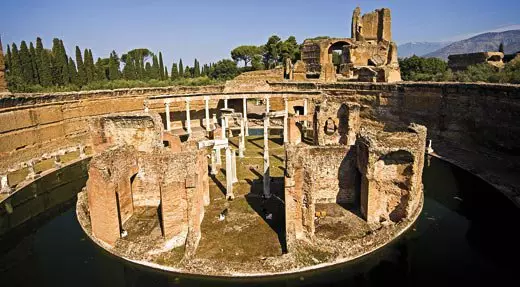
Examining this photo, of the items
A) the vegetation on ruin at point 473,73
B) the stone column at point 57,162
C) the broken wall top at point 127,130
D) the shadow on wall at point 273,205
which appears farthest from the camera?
the vegetation on ruin at point 473,73

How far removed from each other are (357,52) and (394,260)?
134 ft

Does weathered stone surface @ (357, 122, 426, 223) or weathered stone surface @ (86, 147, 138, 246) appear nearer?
weathered stone surface @ (86, 147, 138, 246)

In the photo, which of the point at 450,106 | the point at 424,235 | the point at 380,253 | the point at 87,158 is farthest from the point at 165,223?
the point at 450,106

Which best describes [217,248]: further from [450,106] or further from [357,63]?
[357,63]

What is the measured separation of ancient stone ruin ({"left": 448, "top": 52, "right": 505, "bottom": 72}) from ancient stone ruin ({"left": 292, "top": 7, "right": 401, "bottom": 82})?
10.2 meters

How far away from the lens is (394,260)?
37.4ft

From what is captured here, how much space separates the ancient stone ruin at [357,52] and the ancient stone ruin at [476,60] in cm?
1017

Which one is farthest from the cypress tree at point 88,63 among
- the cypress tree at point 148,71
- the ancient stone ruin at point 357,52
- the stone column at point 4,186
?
the stone column at point 4,186

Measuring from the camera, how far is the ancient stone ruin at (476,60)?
44.6 meters

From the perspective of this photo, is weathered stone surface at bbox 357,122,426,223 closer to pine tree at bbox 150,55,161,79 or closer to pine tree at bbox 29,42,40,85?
pine tree at bbox 29,42,40,85

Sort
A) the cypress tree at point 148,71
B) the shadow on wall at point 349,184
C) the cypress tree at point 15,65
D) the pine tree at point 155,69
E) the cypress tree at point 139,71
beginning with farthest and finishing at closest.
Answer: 1. the pine tree at point 155,69
2. the cypress tree at point 148,71
3. the cypress tree at point 139,71
4. the cypress tree at point 15,65
5. the shadow on wall at point 349,184

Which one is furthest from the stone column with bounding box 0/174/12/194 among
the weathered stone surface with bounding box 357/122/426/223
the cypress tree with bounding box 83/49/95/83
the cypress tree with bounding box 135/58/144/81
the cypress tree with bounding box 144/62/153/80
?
the cypress tree with bounding box 144/62/153/80

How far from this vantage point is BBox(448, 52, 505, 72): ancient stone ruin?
44.6 meters

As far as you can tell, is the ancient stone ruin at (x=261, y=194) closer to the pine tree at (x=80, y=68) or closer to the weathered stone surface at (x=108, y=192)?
the weathered stone surface at (x=108, y=192)
